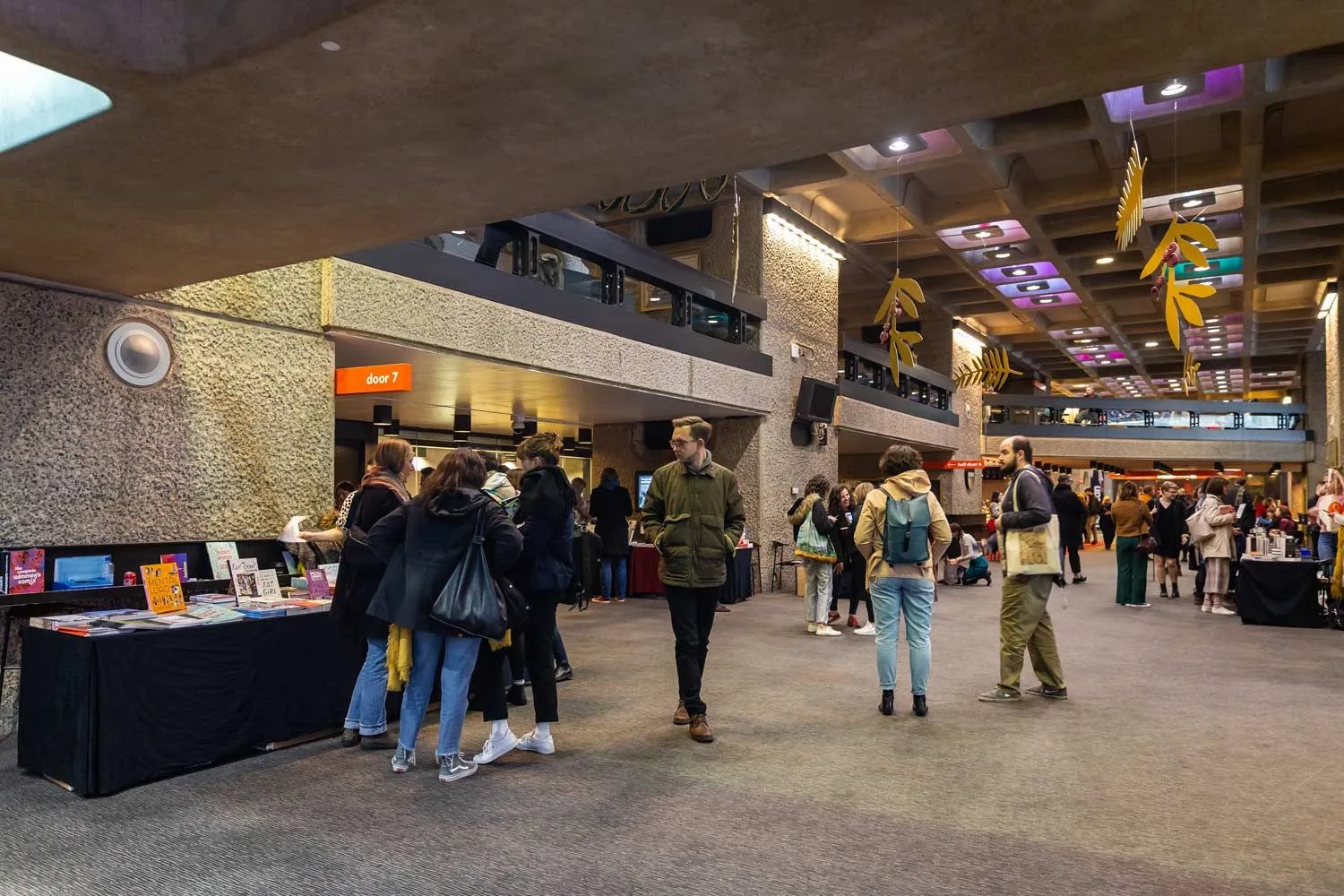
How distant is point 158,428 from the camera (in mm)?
5277

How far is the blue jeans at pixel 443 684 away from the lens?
13.2ft

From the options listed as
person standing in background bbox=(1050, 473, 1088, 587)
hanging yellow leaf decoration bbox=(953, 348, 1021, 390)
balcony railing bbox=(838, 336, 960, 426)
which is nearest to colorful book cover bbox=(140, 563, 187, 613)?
person standing in background bbox=(1050, 473, 1088, 587)

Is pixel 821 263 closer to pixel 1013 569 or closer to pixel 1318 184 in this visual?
pixel 1318 184

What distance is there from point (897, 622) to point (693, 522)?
59.2 inches

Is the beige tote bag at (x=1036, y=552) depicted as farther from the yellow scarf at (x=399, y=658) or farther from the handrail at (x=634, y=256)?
the handrail at (x=634, y=256)

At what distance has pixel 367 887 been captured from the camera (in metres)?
2.91

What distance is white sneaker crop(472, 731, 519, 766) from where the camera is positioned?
423 cm

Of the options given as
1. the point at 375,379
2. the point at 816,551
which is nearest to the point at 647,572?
the point at 816,551

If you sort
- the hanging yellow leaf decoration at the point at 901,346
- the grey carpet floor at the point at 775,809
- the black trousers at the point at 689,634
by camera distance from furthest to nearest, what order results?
the hanging yellow leaf decoration at the point at 901,346, the black trousers at the point at 689,634, the grey carpet floor at the point at 775,809

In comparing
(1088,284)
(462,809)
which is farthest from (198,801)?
(1088,284)

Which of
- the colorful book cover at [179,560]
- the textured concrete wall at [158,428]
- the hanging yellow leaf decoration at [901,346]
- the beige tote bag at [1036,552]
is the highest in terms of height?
the hanging yellow leaf decoration at [901,346]

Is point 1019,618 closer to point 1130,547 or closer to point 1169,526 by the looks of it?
point 1130,547

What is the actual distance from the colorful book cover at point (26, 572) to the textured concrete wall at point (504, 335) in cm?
227

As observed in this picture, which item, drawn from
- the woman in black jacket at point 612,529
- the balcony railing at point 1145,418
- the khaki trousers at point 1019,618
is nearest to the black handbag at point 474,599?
the khaki trousers at point 1019,618
